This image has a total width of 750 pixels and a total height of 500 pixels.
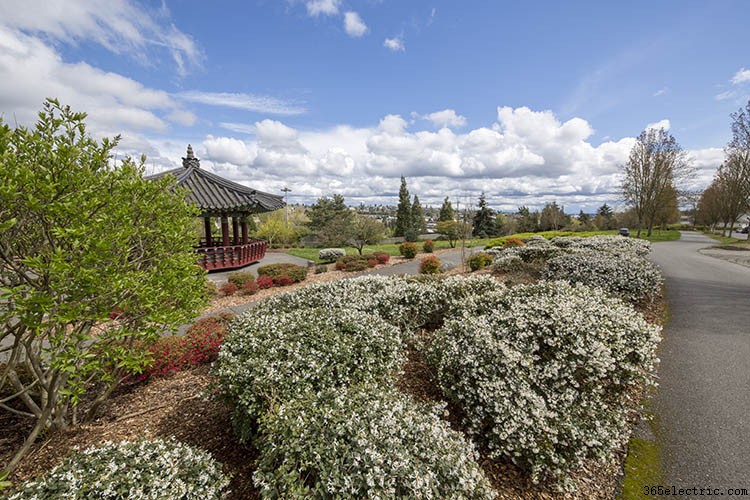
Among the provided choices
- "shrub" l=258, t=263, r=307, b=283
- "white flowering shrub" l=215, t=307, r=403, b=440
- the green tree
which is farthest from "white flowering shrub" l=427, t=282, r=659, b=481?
"shrub" l=258, t=263, r=307, b=283

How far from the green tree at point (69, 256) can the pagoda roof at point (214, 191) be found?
10.4m

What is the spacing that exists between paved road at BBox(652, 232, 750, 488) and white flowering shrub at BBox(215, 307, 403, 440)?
3.34m

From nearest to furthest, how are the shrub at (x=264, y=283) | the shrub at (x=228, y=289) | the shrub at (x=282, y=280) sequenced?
the shrub at (x=228, y=289) → the shrub at (x=264, y=283) → the shrub at (x=282, y=280)

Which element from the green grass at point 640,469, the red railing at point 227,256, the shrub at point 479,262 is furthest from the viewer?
the red railing at point 227,256

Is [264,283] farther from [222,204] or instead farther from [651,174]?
[651,174]

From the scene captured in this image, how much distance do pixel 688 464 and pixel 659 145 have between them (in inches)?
1475

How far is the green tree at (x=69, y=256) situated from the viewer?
2340 millimetres

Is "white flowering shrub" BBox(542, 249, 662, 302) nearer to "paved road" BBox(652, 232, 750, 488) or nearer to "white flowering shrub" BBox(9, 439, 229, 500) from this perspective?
"paved road" BBox(652, 232, 750, 488)

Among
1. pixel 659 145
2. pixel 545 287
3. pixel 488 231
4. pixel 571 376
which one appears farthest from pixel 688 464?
pixel 488 231

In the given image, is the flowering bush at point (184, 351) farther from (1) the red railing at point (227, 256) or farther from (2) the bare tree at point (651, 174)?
(2) the bare tree at point (651, 174)

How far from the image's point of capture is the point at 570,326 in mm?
4387

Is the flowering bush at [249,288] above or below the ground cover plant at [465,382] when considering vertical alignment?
below

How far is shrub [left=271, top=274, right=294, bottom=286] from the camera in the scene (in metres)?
12.0

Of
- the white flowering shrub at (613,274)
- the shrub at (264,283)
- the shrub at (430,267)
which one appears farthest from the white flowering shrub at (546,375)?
the shrub at (264,283)
